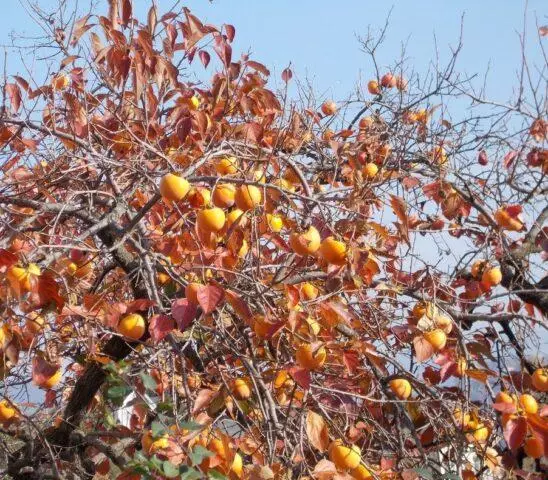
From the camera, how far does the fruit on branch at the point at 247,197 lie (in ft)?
5.31

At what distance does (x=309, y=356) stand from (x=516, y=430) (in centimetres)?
73

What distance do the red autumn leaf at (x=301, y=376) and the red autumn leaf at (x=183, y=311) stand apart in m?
0.29

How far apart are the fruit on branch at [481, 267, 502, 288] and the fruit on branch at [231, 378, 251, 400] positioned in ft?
4.02

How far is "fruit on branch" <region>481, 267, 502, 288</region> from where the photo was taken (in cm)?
267

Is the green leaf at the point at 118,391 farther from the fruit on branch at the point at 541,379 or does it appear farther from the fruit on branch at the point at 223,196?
the fruit on branch at the point at 541,379

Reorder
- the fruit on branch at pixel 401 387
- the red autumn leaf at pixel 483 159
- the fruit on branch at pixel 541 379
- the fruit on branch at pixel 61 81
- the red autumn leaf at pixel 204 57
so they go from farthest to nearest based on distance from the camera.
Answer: the red autumn leaf at pixel 483 159 < the red autumn leaf at pixel 204 57 < the fruit on branch at pixel 61 81 < the fruit on branch at pixel 541 379 < the fruit on branch at pixel 401 387

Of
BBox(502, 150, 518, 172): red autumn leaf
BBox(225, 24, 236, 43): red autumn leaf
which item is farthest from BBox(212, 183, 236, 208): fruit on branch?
BBox(502, 150, 518, 172): red autumn leaf

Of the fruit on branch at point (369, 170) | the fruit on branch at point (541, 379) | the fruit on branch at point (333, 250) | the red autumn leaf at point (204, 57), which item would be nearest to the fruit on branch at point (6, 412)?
the fruit on branch at point (333, 250)

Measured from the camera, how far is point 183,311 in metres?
1.62

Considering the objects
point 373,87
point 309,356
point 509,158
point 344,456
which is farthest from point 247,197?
point 373,87

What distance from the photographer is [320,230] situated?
6.47 ft

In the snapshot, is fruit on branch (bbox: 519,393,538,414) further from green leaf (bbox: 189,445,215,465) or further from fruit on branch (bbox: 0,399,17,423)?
fruit on branch (bbox: 0,399,17,423)

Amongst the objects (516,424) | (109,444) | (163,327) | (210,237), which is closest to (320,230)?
(210,237)

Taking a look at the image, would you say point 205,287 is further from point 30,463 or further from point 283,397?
point 30,463
